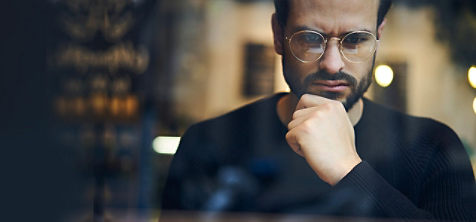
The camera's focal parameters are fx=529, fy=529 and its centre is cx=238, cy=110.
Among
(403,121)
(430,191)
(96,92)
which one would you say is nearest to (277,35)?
(403,121)

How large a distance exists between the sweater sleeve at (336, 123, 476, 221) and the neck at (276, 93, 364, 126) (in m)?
0.17

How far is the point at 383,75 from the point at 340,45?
0.27 metres

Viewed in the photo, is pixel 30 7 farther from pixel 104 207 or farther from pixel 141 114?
pixel 104 207

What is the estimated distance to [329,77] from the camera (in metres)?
1.81

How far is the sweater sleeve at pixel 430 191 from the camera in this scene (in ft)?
5.79

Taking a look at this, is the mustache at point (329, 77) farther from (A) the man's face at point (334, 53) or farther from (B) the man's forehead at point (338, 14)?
(B) the man's forehead at point (338, 14)

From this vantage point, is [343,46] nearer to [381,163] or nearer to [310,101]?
[310,101]

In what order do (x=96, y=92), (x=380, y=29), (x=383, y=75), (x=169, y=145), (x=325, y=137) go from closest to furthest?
(x=325, y=137)
(x=380, y=29)
(x=383, y=75)
(x=169, y=145)
(x=96, y=92)

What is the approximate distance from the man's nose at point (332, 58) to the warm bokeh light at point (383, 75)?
0.20 m

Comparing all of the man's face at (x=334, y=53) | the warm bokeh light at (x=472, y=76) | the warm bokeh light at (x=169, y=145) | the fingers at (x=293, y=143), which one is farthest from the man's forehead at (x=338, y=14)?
the warm bokeh light at (x=169, y=145)

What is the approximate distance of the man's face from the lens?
1.79 meters

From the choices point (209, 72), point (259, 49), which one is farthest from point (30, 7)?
point (259, 49)

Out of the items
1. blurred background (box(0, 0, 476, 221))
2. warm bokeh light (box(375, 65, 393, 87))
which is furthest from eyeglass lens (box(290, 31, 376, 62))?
blurred background (box(0, 0, 476, 221))

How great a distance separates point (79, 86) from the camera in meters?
4.45
